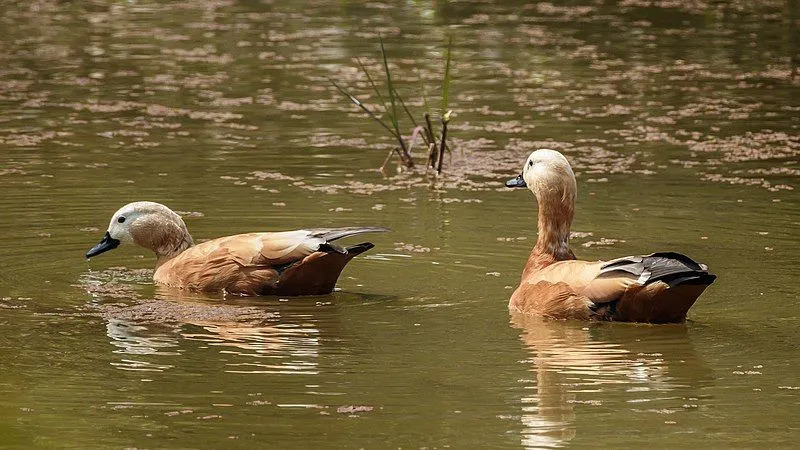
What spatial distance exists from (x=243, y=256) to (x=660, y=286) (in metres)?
2.63

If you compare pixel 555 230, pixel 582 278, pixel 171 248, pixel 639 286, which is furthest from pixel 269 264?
pixel 639 286

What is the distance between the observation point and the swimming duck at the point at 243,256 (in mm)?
9891

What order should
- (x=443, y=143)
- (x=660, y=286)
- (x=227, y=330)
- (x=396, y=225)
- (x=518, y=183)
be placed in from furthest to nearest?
1. (x=443, y=143)
2. (x=396, y=225)
3. (x=518, y=183)
4. (x=227, y=330)
5. (x=660, y=286)

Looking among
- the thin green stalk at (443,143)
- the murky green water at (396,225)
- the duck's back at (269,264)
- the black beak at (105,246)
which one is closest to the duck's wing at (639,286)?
the murky green water at (396,225)

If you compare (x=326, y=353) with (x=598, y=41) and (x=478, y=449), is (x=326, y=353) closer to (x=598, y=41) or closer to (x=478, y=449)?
(x=478, y=449)

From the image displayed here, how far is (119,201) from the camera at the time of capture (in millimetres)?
12664

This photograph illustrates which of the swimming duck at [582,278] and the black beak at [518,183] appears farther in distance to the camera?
the black beak at [518,183]

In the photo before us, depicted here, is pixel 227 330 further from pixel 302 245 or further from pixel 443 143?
pixel 443 143

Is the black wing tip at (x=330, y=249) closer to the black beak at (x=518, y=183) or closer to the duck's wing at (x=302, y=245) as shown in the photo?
the duck's wing at (x=302, y=245)

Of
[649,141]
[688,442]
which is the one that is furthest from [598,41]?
[688,442]

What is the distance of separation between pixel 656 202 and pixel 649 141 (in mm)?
2593

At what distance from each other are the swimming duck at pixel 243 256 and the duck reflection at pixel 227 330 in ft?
0.33

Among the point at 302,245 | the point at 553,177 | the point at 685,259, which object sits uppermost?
the point at 553,177

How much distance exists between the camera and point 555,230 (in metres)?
9.88
